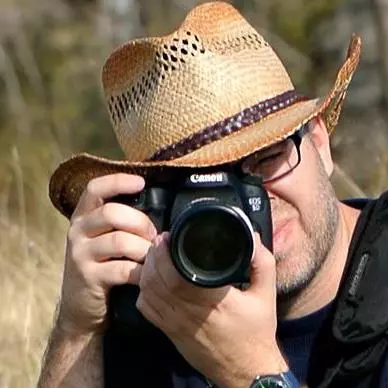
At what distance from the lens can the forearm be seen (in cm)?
299

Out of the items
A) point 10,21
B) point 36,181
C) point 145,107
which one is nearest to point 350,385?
point 145,107

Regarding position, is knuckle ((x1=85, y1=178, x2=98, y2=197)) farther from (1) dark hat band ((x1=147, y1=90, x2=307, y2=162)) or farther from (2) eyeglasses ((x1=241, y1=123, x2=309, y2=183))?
(2) eyeglasses ((x1=241, y1=123, x2=309, y2=183))

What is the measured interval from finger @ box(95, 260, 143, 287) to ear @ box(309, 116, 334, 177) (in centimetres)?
44

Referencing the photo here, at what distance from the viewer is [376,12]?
980 cm

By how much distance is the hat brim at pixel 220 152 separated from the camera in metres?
2.69

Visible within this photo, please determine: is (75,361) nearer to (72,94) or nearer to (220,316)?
(220,316)

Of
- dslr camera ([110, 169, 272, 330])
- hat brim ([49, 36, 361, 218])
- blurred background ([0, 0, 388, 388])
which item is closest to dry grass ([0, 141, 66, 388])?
blurred background ([0, 0, 388, 388])

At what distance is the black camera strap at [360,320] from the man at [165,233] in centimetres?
3

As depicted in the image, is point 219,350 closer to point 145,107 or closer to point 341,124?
point 145,107

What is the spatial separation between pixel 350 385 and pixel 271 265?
0.33 m

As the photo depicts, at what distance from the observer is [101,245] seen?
9.07 feet

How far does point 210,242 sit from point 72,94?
9951 millimetres

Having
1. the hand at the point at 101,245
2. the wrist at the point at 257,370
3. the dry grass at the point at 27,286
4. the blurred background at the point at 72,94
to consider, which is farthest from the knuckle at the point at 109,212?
the blurred background at the point at 72,94

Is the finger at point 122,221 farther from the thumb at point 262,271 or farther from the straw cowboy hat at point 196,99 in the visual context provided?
the thumb at point 262,271
